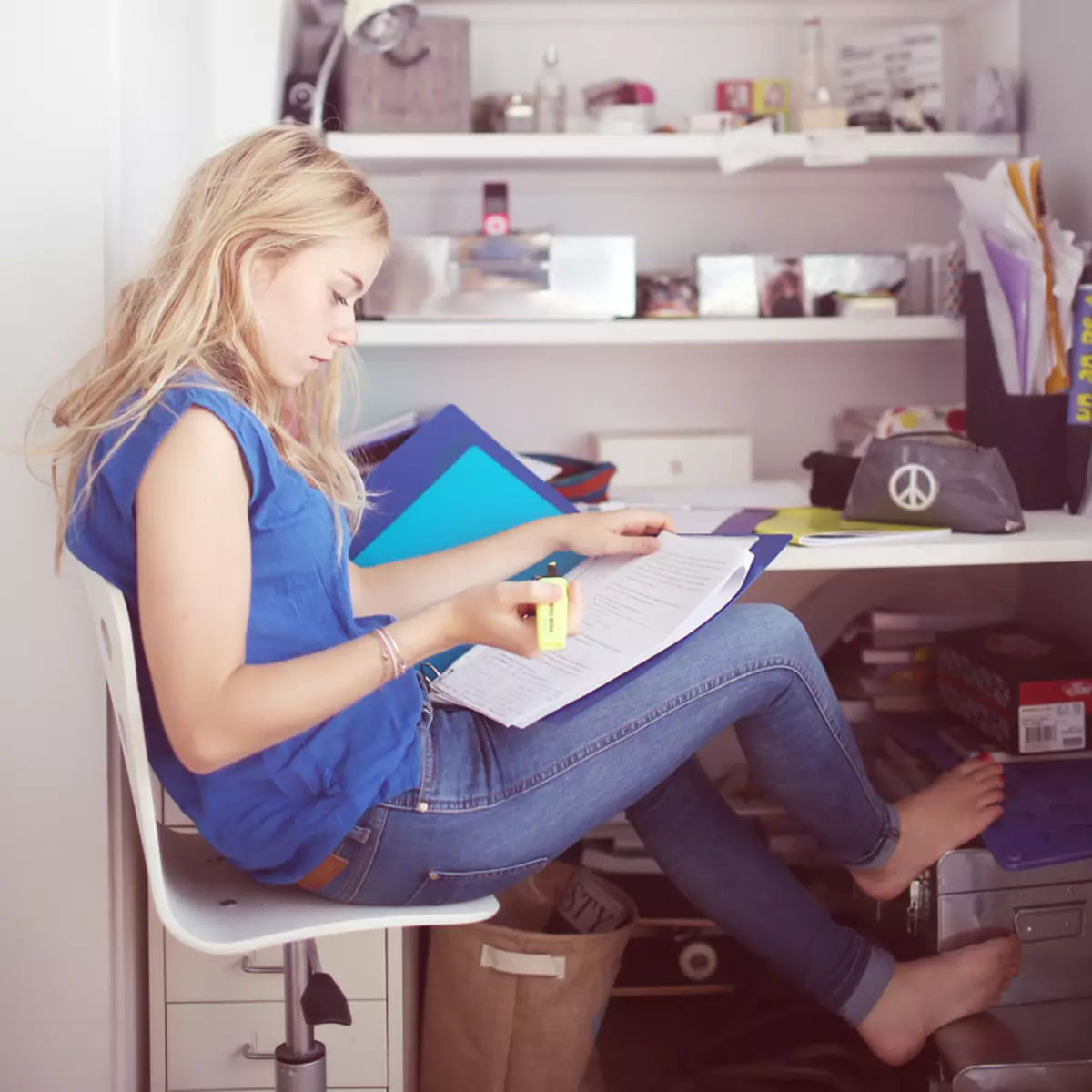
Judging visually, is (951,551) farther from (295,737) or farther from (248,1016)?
(248,1016)

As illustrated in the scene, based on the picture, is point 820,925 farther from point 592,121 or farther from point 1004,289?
point 592,121

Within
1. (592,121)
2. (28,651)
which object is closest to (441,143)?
(592,121)

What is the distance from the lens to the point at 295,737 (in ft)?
3.62

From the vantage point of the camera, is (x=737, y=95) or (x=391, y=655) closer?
(x=391, y=655)

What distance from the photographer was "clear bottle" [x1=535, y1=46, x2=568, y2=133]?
2008 millimetres

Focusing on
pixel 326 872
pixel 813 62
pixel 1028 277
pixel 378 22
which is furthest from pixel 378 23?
pixel 326 872

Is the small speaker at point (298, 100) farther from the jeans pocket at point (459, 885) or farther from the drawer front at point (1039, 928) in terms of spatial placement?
the drawer front at point (1039, 928)

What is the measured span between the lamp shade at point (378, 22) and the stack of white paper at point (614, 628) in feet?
2.81

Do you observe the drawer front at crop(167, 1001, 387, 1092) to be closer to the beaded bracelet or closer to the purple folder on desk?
the beaded bracelet

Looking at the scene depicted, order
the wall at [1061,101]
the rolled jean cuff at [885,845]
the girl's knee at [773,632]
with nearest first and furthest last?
1. the girl's knee at [773,632]
2. the rolled jean cuff at [885,845]
3. the wall at [1061,101]

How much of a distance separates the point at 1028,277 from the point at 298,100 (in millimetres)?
1097

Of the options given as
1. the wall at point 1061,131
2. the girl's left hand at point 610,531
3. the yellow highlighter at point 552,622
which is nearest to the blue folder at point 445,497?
the girl's left hand at point 610,531

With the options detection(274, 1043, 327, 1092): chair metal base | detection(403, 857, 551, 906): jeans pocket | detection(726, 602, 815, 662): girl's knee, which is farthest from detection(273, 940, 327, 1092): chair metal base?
detection(726, 602, 815, 662): girl's knee

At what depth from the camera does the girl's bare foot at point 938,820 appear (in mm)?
1435
